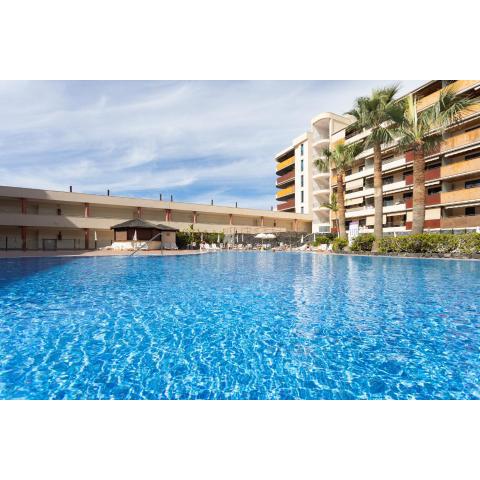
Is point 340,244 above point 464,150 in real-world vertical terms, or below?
below

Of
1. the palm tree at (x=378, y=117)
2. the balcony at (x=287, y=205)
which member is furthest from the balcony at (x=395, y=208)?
the balcony at (x=287, y=205)

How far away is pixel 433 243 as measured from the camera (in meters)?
19.6

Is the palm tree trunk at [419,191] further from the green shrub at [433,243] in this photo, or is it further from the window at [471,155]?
the window at [471,155]

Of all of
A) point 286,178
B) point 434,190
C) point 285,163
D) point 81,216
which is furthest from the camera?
point 285,163

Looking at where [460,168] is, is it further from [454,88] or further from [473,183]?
[454,88]

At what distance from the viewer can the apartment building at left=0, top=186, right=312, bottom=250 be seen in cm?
3166

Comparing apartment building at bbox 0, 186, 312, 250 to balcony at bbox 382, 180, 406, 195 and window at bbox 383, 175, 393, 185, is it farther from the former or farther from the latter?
balcony at bbox 382, 180, 406, 195

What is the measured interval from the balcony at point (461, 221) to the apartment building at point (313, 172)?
19.0 metres

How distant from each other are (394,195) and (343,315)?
33.8 metres

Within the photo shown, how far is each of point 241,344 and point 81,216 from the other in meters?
37.9

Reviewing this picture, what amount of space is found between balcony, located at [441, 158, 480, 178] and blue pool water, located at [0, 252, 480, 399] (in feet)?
70.9

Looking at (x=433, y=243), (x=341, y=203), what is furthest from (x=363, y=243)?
(x=341, y=203)

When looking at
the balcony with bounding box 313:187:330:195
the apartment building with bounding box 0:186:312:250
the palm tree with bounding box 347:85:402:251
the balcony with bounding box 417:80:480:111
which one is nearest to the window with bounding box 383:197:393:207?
the balcony with bounding box 417:80:480:111
